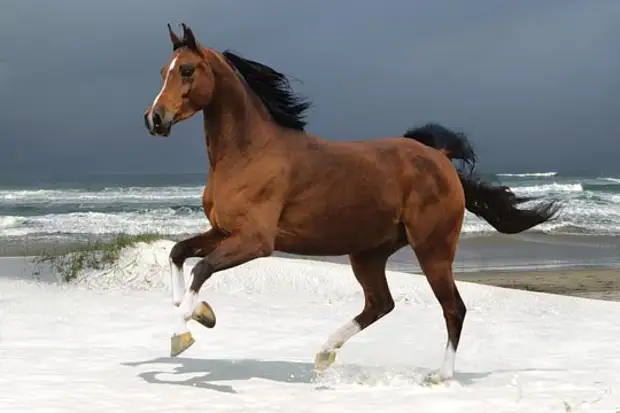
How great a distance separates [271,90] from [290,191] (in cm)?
71

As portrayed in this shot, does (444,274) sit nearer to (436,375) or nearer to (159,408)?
(436,375)

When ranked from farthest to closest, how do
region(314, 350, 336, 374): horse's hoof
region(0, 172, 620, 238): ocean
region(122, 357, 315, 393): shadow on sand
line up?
Result: region(0, 172, 620, 238): ocean, region(314, 350, 336, 374): horse's hoof, region(122, 357, 315, 393): shadow on sand

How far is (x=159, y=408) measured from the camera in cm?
403

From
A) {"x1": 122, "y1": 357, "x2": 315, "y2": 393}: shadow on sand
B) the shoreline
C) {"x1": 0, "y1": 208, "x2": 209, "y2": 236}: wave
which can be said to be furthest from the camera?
{"x1": 0, "y1": 208, "x2": 209, "y2": 236}: wave

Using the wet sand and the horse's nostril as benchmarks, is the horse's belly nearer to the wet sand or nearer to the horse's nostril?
the horse's nostril

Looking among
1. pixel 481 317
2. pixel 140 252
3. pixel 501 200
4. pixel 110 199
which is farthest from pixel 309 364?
pixel 110 199

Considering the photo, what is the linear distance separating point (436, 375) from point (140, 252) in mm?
5996

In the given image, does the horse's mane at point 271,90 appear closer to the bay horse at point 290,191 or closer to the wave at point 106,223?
the bay horse at point 290,191

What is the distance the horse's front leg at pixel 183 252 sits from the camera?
14.1ft

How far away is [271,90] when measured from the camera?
4750mm

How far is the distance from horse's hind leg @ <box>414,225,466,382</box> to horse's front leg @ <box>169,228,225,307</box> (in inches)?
49.8

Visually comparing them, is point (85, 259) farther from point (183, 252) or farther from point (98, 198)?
point (98, 198)

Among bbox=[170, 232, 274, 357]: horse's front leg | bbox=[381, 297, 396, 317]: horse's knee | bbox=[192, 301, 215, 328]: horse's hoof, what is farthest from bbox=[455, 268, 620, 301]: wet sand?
bbox=[192, 301, 215, 328]: horse's hoof

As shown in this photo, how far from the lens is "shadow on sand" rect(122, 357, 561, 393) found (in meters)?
4.78
